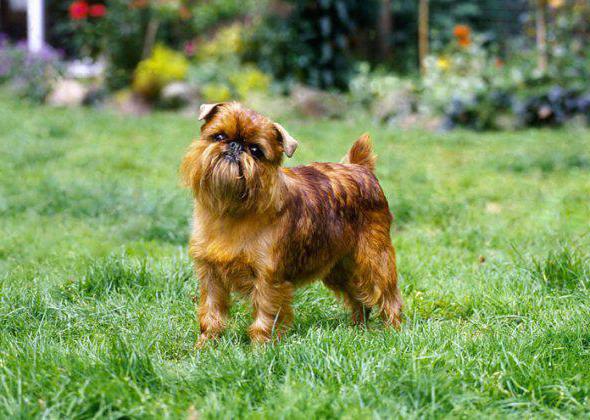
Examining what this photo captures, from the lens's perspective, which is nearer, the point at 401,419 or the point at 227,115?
the point at 401,419

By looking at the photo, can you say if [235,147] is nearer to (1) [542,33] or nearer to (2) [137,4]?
(1) [542,33]

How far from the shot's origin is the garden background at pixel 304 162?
293 centimetres

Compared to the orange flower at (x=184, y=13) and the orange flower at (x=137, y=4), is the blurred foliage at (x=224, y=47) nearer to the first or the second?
the orange flower at (x=184, y=13)

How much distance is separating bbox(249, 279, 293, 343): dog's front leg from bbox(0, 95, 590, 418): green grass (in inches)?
5.1

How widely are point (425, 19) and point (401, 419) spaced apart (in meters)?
12.8

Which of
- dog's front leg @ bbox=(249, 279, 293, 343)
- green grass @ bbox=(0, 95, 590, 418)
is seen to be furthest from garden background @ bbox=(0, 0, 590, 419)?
dog's front leg @ bbox=(249, 279, 293, 343)

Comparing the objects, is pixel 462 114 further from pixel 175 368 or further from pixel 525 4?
pixel 175 368

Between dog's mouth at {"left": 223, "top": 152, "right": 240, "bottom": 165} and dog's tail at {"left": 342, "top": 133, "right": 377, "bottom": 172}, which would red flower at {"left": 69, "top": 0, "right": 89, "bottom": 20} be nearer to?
dog's tail at {"left": 342, "top": 133, "right": 377, "bottom": 172}

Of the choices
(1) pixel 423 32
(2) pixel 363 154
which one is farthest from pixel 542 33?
(2) pixel 363 154

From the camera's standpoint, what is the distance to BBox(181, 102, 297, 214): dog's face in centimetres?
322

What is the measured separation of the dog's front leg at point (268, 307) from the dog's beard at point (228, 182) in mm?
405

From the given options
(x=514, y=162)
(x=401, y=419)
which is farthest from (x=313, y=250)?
(x=514, y=162)

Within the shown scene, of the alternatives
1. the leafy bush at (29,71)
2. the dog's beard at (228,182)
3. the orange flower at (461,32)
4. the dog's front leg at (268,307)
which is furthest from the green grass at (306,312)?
the orange flower at (461,32)

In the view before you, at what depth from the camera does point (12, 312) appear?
370cm
